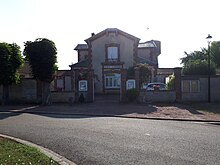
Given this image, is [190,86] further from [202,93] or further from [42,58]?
[42,58]

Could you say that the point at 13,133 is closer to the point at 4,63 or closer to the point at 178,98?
the point at 4,63

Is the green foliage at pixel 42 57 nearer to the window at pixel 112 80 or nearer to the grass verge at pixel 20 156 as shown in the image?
the window at pixel 112 80

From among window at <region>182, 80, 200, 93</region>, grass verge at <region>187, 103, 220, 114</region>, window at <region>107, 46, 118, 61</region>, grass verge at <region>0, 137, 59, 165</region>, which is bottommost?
grass verge at <region>0, 137, 59, 165</region>

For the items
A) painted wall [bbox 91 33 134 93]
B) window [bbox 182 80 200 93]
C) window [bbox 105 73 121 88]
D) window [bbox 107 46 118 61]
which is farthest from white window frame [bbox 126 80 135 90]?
window [bbox 107 46 118 61]

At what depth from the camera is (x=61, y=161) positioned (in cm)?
718

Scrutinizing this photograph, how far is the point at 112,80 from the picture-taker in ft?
130

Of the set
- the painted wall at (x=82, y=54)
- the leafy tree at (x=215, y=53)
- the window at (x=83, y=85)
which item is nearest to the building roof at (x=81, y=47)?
the painted wall at (x=82, y=54)

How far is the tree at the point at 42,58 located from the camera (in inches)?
955

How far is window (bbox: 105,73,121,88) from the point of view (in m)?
39.3

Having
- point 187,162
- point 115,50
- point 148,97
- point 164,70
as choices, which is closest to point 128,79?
point 148,97

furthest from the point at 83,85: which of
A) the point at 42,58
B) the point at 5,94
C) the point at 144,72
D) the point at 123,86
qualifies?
the point at 144,72

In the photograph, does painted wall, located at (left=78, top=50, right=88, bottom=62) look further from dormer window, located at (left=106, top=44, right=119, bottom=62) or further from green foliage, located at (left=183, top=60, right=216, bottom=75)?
green foliage, located at (left=183, top=60, right=216, bottom=75)

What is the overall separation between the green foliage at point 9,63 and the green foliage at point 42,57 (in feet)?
3.40

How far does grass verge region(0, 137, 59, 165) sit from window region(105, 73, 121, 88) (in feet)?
101
